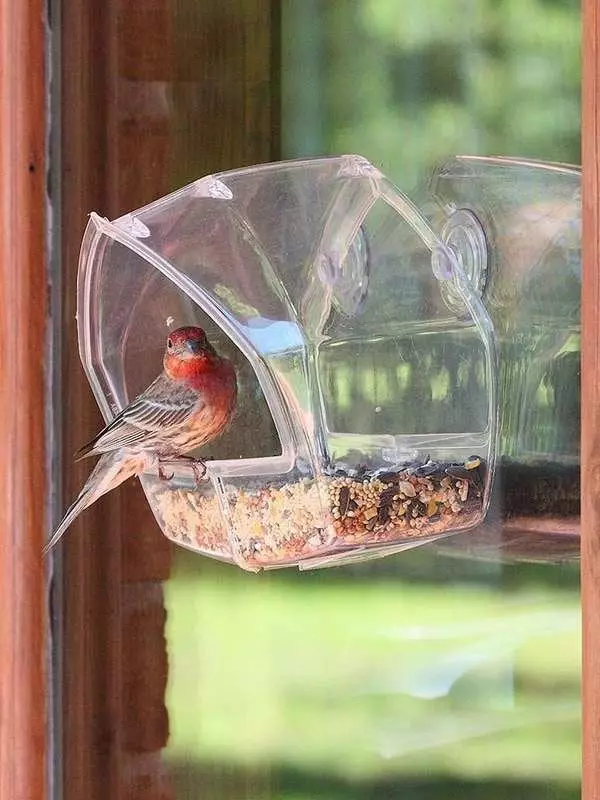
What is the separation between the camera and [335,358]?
874 mm

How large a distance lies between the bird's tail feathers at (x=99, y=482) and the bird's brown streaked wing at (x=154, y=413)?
27 mm

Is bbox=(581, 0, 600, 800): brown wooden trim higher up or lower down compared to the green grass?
higher up

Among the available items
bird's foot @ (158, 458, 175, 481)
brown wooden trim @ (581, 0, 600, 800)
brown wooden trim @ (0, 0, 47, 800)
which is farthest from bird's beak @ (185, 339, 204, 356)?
A: brown wooden trim @ (581, 0, 600, 800)

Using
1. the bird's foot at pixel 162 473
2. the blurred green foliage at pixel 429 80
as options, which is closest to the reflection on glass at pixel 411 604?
the blurred green foliage at pixel 429 80

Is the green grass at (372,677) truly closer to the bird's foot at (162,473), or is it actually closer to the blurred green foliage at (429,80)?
the bird's foot at (162,473)

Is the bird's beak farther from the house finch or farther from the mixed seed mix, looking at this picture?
the mixed seed mix

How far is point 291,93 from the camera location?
101 centimetres

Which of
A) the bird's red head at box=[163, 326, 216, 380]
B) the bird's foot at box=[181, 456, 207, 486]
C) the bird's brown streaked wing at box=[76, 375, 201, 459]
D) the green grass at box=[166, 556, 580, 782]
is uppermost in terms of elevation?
the bird's red head at box=[163, 326, 216, 380]

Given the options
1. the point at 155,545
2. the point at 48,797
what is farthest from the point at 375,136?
the point at 48,797

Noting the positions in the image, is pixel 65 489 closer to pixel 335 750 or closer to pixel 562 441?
pixel 335 750

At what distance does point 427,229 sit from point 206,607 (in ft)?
1.45

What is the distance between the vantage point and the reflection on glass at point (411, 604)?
0.79 meters

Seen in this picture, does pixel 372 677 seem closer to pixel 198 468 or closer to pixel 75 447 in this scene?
pixel 198 468

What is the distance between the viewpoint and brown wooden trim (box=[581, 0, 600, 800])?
659mm
